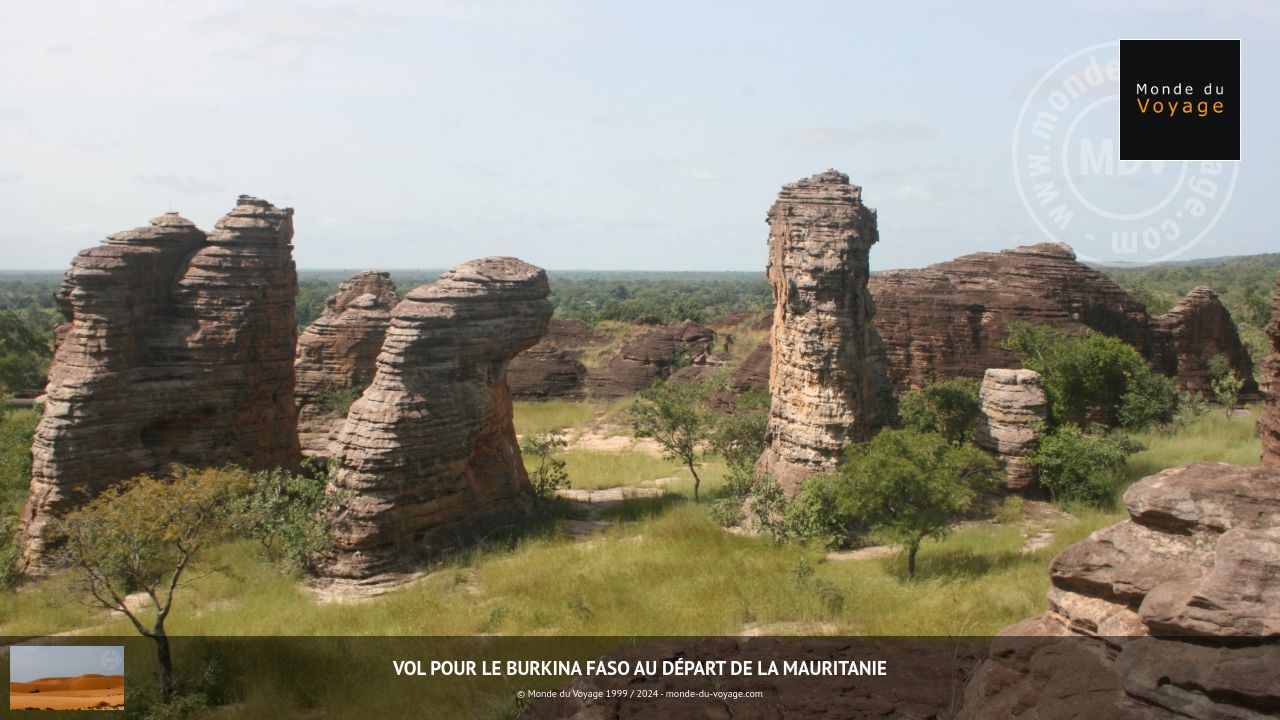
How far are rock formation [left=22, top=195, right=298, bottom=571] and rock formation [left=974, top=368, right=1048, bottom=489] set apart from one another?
1649 centimetres

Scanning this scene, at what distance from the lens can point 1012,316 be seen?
88.4 feet

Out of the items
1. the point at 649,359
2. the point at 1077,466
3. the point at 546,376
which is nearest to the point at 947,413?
the point at 1077,466

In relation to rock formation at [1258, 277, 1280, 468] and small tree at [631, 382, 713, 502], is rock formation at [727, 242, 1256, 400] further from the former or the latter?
rock formation at [1258, 277, 1280, 468]

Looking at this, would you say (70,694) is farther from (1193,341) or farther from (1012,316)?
(1193,341)

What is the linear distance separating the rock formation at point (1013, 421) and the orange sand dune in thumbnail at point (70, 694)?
16101 millimetres

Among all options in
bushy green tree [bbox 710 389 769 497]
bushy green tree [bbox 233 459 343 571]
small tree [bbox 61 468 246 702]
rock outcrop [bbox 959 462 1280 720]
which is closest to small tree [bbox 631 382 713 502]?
bushy green tree [bbox 710 389 769 497]

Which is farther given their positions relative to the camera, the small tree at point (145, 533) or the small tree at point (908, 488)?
the small tree at point (908, 488)

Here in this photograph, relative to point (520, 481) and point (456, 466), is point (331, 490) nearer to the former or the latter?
point (456, 466)

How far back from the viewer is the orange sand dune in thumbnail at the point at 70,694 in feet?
32.3

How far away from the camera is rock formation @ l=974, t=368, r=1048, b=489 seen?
16.4 metres

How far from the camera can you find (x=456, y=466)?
587 inches

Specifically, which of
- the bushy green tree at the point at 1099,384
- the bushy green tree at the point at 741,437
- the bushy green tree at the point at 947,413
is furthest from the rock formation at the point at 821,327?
the bushy green tree at the point at 1099,384

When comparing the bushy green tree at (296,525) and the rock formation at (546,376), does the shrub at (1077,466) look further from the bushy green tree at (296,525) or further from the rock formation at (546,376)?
the rock formation at (546,376)

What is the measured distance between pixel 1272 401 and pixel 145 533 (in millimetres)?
16418
